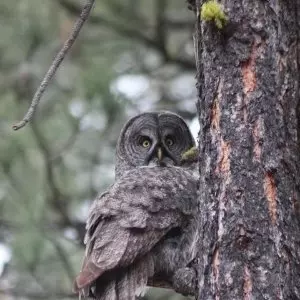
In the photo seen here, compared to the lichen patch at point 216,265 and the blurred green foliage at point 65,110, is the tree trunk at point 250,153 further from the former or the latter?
the blurred green foliage at point 65,110

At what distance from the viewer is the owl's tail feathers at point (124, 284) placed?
3791mm

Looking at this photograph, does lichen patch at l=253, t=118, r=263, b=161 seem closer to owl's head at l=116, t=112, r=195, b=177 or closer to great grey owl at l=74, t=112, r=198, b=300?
great grey owl at l=74, t=112, r=198, b=300

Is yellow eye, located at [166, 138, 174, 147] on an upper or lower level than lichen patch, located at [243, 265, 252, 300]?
upper

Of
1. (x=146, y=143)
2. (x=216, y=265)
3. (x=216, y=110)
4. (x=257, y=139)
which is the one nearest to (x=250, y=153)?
(x=257, y=139)

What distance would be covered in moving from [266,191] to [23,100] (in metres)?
3.81

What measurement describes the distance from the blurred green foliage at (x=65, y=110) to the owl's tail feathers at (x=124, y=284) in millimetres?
2203

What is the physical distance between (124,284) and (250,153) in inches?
36.2

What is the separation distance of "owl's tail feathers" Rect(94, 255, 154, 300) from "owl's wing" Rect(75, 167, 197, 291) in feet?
Answer: 0.21

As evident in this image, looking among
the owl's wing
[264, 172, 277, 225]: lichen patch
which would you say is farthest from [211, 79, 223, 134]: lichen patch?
the owl's wing

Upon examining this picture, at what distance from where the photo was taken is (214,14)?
326 centimetres

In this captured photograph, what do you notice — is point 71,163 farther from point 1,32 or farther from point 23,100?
point 1,32

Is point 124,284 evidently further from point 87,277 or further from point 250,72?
point 250,72

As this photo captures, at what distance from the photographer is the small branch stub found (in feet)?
10.7

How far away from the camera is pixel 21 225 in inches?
A: 251
